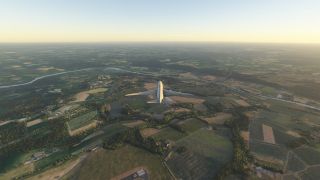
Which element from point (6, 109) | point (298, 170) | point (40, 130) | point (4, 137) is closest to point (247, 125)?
point (298, 170)

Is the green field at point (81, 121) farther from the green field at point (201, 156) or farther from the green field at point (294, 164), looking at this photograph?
the green field at point (294, 164)

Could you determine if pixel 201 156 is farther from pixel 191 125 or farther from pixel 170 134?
pixel 191 125

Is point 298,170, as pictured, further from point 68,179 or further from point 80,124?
point 80,124

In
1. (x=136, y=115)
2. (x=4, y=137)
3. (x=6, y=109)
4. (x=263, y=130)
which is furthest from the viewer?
(x=6, y=109)

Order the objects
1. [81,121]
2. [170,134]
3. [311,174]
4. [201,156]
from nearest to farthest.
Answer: [311,174], [201,156], [170,134], [81,121]

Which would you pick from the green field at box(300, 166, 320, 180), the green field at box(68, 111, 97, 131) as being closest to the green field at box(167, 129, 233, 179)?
the green field at box(300, 166, 320, 180)

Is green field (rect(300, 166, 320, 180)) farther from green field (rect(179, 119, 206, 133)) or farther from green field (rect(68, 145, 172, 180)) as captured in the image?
green field (rect(179, 119, 206, 133))

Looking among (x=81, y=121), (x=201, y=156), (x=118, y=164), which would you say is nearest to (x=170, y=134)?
(x=201, y=156)

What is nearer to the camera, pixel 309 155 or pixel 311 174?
A: pixel 311 174
